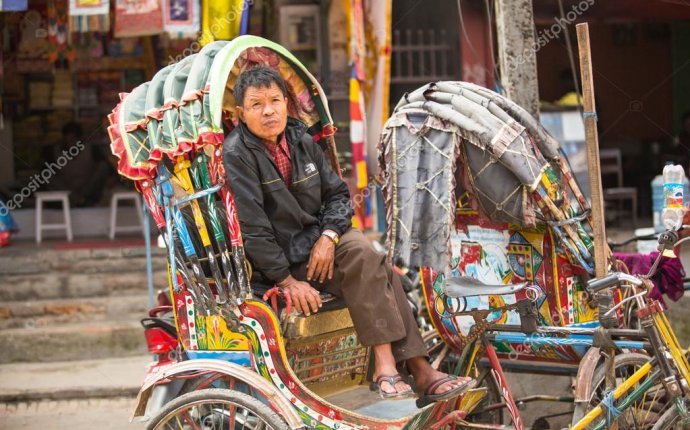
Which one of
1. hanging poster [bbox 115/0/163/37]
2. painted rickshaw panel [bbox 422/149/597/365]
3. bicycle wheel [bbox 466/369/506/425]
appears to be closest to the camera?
painted rickshaw panel [bbox 422/149/597/365]

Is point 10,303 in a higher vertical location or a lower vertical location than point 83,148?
lower

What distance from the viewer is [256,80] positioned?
4379 mm

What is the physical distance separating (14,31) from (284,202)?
24.2 feet

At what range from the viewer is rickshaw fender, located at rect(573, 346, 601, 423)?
4410mm

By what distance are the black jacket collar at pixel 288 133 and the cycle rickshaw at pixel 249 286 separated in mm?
125

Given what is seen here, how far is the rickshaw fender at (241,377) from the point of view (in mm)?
4055

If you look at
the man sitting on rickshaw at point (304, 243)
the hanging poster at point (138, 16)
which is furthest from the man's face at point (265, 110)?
the hanging poster at point (138, 16)

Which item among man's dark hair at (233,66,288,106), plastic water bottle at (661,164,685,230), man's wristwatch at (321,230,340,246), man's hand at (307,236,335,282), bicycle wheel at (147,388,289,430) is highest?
man's dark hair at (233,66,288,106)

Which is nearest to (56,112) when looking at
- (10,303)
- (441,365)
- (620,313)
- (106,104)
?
(106,104)

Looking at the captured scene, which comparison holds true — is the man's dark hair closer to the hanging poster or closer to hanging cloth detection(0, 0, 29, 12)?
hanging cloth detection(0, 0, 29, 12)

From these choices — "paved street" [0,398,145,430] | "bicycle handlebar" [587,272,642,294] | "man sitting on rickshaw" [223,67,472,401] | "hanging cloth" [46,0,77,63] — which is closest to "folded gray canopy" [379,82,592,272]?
"man sitting on rickshaw" [223,67,472,401]

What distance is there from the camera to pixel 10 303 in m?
8.30

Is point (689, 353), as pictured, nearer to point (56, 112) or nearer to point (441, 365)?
point (441, 365)

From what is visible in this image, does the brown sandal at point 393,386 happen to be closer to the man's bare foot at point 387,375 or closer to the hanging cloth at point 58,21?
the man's bare foot at point 387,375
